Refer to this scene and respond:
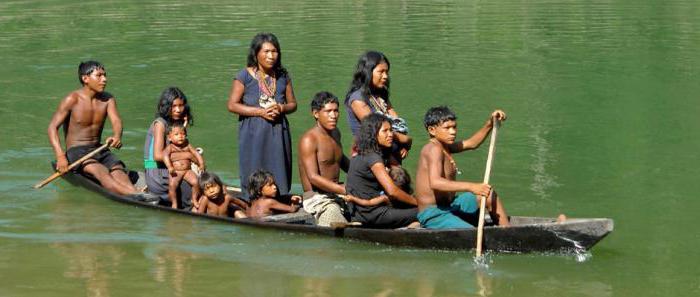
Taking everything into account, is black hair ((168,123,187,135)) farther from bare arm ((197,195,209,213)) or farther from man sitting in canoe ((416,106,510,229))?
Result: man sitting in canoe ((416,106,510,229))

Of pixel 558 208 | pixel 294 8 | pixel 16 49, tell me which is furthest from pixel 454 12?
pixel 558 208

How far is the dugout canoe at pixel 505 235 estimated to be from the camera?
785 centimetres

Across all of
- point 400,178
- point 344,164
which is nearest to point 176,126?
point 344,164

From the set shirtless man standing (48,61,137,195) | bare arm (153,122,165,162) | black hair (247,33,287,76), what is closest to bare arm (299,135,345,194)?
black hair (247,33,287,76)

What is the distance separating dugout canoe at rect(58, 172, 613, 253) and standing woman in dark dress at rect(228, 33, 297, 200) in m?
0.94

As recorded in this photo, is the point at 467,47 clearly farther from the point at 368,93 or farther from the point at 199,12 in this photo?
the point at 368,93

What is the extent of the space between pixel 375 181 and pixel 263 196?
1091 mm

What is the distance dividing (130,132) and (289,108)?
4.52 meters

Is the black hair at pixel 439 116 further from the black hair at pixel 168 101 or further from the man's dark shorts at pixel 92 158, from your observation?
the man's dark shorts at pixel 92 158

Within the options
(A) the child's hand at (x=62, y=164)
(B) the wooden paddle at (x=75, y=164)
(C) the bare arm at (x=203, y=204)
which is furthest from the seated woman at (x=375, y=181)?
(A) the child's hand at (x=62, y=164)

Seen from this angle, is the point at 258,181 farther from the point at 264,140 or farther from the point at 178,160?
the point at 178,160

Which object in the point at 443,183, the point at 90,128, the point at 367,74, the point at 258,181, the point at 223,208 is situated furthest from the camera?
the point at 90,128

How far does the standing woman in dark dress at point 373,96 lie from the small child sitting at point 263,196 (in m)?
0.78

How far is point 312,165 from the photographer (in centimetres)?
933
